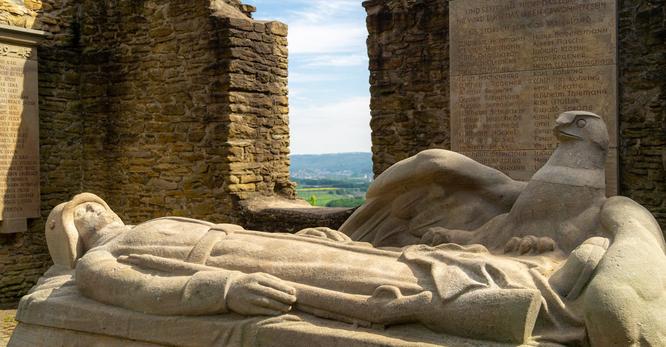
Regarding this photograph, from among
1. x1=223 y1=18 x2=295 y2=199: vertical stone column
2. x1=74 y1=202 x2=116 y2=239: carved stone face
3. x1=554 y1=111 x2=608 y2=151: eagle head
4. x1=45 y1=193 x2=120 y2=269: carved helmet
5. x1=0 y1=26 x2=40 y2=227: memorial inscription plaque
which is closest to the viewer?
x1=554 y1=111 x2=608 y2=151: eagle head

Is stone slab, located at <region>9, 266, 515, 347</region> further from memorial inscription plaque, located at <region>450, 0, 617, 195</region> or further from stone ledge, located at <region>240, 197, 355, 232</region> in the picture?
memorial inscription plaque, located at <region>450, 0, 617, 195</region>

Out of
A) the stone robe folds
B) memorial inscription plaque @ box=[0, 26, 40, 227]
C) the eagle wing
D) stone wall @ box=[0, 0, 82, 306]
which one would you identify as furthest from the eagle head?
stone wall @ box=[0, 0, 82, 306]

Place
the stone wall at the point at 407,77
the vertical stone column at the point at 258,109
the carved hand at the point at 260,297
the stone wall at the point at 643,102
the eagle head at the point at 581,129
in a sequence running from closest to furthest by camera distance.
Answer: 1. the carved hand at the point at 260,297
2. the eagle head at the point at 581,129
3. the stone wall at the point at 643,102
4. the stone wall at the point at 407,77
5. the vertical stone column at the point at 258,109

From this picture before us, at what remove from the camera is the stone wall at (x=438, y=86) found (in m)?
6.20

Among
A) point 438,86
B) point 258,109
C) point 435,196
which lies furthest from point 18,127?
point 435,196

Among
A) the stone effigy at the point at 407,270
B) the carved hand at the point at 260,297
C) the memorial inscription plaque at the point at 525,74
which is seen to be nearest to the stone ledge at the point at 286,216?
the memorial inscription plaque at the point at 525,74

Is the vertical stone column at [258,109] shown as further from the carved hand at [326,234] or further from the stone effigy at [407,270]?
the carved hand at [326,234]

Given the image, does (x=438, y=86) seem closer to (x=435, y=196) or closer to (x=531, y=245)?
(x=435, y=196)

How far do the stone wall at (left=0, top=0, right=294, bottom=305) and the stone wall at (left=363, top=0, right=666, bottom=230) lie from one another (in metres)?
1.67

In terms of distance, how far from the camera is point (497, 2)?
6.95 metres

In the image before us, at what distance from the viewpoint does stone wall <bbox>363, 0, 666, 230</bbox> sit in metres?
6.20

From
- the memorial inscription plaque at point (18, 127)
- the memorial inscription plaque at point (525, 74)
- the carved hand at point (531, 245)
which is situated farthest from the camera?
the memorial inscription plaque at point (18, 127)

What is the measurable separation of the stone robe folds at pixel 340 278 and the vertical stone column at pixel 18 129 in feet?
20.4

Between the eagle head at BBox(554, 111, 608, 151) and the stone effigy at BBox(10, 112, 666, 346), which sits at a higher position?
the eagle head at BBox(554, 111, 608, 151)
